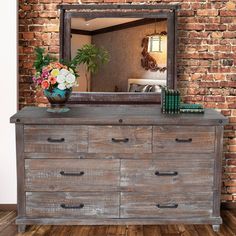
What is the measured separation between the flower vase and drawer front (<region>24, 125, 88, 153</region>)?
0.24 metres

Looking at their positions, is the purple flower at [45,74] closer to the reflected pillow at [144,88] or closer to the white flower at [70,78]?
the white flower at [70,78]

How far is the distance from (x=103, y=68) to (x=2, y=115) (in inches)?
37.3

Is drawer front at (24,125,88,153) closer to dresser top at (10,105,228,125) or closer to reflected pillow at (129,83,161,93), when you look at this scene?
dresser top at (10,105,228,125)

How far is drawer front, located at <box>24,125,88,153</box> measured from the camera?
3.45 meters

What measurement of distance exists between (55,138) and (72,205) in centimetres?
53

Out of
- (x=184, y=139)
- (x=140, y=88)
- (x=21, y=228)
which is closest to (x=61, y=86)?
(x=140, y=88)

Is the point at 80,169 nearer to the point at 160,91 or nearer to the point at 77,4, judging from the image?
the point at 160,91

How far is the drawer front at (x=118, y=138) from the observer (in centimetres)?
345

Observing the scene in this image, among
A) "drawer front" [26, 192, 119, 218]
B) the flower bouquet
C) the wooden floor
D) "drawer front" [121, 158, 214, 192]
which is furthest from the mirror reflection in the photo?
the wooden floor

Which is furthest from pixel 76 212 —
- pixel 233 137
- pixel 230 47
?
pixel 230 47

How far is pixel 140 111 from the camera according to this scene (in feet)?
12.3

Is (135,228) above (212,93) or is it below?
below

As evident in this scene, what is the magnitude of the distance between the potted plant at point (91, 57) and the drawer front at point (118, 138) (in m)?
0.71

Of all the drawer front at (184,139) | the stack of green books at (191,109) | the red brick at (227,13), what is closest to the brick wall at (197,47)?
the red brick at (227,13)
